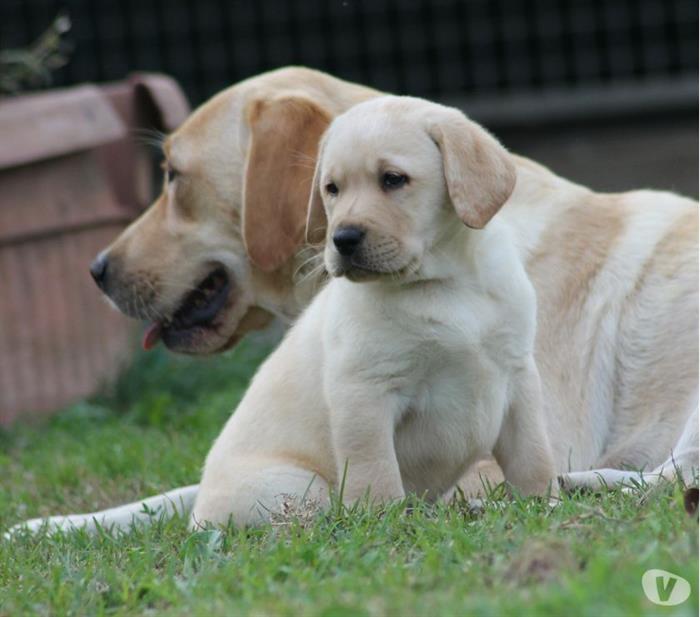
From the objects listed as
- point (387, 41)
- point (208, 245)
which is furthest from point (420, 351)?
point (387, 41)

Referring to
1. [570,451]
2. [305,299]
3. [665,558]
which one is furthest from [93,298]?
[665,558]

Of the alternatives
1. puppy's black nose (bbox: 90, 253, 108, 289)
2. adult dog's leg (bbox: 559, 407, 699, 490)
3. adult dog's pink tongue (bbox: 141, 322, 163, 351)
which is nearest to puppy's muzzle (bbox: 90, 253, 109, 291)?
puppy's black nose (bbox: 90, 253, 108, 289)

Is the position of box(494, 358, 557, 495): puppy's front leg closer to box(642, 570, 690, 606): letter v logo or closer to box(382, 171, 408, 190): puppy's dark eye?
box(382, 171, 408, 190): puppy's dark eye

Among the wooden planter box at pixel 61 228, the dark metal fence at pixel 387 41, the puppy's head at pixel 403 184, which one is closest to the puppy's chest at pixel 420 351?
the puppy's head at pixel 403 184

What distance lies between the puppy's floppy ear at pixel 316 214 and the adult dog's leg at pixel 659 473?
2.78 feet

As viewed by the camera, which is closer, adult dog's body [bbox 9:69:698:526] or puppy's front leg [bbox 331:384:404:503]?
puppy's front leg [bbox 331:384:404:503]

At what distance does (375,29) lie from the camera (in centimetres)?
866

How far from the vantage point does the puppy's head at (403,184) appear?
10.9 feet

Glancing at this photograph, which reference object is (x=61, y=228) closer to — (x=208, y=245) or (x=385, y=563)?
(x=208, y=245)

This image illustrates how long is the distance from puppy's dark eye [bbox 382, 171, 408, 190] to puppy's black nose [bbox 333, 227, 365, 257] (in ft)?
0.59

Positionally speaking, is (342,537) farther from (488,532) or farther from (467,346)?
(467,346)

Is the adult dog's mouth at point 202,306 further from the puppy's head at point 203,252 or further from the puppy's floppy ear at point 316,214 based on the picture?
the puppy's floppy ear at point 316,214

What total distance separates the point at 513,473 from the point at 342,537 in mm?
647

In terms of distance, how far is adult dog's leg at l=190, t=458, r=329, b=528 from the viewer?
362cm
